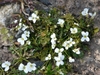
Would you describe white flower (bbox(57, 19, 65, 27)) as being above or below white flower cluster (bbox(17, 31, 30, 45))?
above

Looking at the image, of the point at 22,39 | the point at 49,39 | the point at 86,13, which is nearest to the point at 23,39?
the point at 22,39

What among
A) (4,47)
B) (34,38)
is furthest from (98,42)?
(4,47)

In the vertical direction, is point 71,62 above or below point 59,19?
below

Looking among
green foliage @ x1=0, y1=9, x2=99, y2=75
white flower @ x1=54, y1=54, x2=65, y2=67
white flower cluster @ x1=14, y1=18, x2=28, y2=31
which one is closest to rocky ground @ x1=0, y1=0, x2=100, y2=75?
green foliage @ x1=0, y1=9, x2=99, y2=75

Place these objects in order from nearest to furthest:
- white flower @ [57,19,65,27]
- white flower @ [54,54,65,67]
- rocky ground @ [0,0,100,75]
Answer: white flower @ [54,54,65,67] → rocky ground @ [0,0,100,75] → white flower @ [57,19,65,27]

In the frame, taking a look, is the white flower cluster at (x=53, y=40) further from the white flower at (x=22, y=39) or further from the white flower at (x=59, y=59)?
the white flower at (x=22, y=39)

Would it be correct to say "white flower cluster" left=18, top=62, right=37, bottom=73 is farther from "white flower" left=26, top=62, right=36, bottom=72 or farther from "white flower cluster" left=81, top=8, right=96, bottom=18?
"white flower cluster" left=81, top=8, right=96, bottom=18

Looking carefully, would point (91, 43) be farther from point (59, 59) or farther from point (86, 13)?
point (59, 59)

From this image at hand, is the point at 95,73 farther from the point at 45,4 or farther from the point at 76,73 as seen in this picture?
the point at 45,4
